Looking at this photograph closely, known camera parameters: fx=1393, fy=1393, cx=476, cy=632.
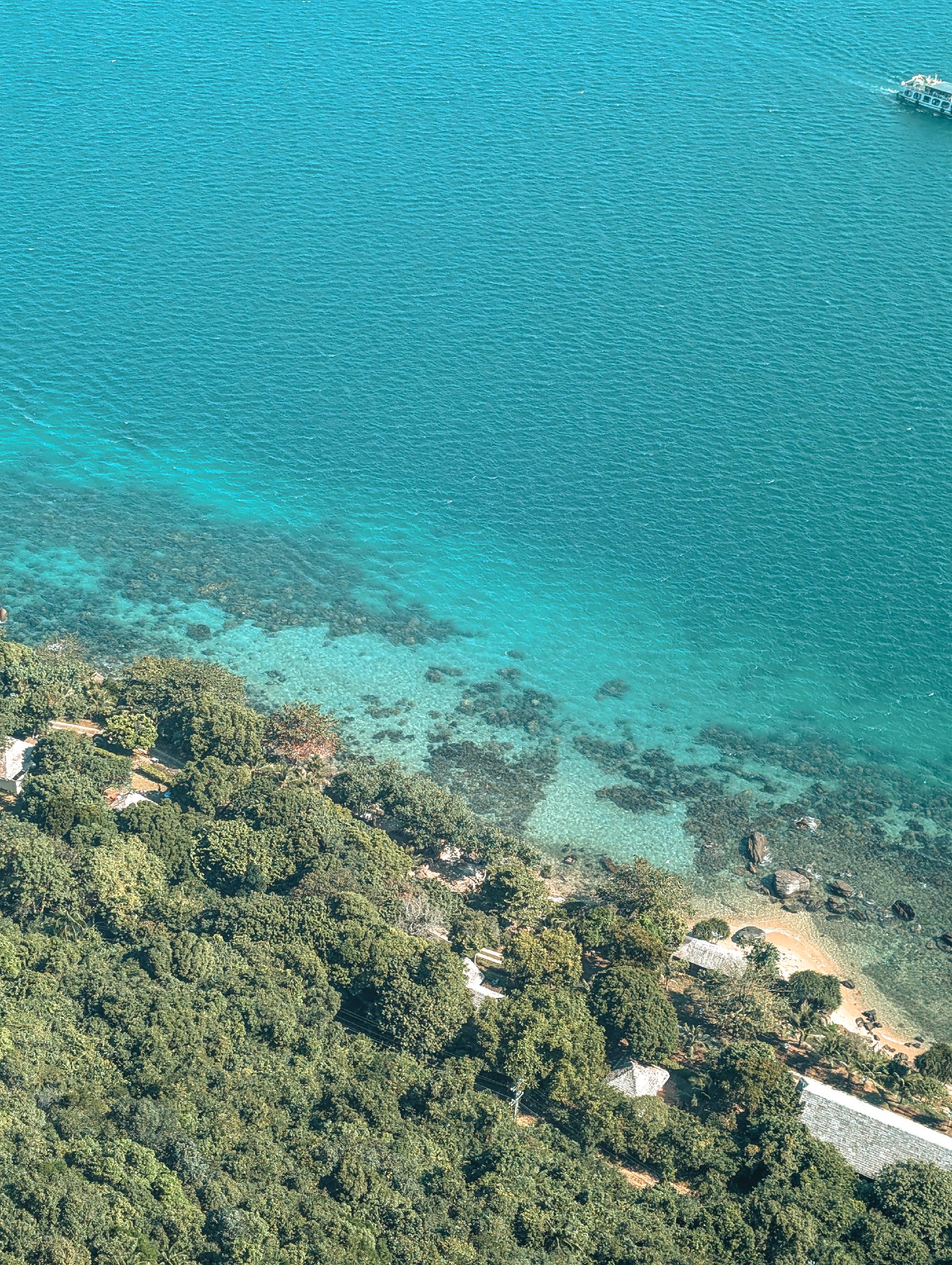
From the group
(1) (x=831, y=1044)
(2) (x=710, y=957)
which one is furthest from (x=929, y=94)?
(1) (x=831, y=1044)

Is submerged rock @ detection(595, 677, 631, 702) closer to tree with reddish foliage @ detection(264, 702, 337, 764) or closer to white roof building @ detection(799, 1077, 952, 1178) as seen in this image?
tree with reddish foliage @ detection(264, 702, 337, 764)

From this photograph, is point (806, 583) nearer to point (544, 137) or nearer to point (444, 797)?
point (444, 797)

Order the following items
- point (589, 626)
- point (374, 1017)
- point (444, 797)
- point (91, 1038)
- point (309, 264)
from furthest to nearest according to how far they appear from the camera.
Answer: point (309, 264) < point (589, 626) < point (444, 797) < point (374, 1017) < point (91, 1038)

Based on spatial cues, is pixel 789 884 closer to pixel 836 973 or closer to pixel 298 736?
pixel 836 973

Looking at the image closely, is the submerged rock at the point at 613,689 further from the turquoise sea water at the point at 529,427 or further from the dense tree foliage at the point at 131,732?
the dense tree foliage at the point at 131,732

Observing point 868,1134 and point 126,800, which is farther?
point 126,800

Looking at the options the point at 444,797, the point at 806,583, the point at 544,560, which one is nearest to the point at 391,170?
the point at 544,560
